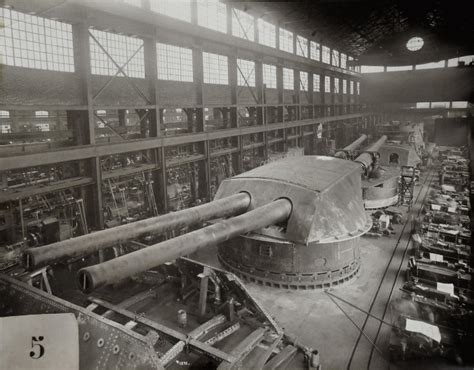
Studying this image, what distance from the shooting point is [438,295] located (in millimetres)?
7727

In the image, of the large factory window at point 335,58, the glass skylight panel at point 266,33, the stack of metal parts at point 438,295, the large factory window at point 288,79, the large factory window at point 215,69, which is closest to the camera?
the stack of metal parts at point 438,295

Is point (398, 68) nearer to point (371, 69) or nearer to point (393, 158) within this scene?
point (371, 69)

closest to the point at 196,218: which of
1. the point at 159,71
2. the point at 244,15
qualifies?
the point at 159,71

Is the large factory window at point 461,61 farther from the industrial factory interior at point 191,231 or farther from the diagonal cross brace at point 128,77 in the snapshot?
the diagonal cross brace at point 128,77

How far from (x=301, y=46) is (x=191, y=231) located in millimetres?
20306

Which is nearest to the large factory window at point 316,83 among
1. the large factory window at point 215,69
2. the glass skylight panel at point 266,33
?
the glass skylight panel at point 266,33

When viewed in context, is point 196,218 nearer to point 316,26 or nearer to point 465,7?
point 316,26

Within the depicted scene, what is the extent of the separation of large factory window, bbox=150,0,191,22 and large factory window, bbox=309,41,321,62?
15.6 meters

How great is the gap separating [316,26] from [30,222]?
20887 millimetres

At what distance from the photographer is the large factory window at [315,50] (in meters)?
27.4

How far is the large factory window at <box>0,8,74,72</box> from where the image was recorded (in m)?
7.67

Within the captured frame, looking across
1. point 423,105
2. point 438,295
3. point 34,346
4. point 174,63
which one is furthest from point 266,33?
point 423,105

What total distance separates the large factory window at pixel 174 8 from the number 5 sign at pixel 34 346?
416 inches

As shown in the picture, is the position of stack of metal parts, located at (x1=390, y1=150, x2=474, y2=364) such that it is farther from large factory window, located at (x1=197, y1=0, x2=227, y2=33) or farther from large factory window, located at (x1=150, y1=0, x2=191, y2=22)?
large factory window, located at (x1=197, y1=0, x2=227, y2=33)
